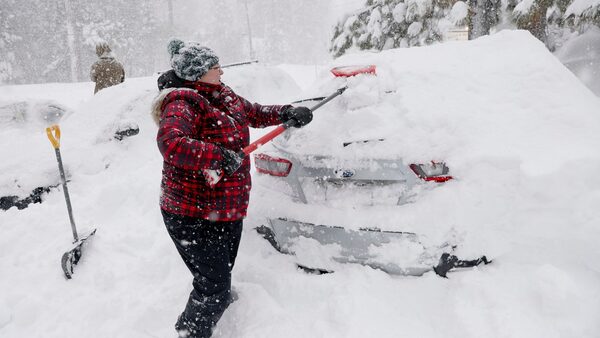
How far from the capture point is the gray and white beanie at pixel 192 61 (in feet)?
7.52

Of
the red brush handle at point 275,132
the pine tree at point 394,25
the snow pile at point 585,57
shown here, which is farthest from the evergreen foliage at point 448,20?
the red brush handle at point 275,132

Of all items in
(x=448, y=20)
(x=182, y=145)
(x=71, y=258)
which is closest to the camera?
(x=182, y=145)

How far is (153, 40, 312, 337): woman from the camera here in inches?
88.0

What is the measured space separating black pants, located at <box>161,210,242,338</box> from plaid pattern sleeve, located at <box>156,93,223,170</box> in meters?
0.50

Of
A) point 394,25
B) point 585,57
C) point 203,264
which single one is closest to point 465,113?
point 203,264

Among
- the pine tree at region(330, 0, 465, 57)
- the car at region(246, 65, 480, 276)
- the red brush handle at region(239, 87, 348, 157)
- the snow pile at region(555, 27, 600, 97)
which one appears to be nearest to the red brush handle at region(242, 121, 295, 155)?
the red brush handle at region(239, 87, 348, 157)

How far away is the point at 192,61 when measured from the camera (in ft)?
7.52

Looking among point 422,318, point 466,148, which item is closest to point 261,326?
point 422,318

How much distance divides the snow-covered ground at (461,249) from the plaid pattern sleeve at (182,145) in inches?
36.9

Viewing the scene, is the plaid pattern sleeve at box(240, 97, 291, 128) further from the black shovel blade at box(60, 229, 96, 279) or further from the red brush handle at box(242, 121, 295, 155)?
the black shovel blade at box(60, 229, 96, 279)

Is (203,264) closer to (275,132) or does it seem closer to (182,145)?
(182,145)

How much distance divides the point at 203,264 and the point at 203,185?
513 mm

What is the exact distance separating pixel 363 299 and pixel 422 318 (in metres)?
0.39

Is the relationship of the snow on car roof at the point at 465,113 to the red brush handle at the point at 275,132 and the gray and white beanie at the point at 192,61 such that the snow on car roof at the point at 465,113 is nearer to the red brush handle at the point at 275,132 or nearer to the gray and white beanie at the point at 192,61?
the red brush handle at the point at 275,132
